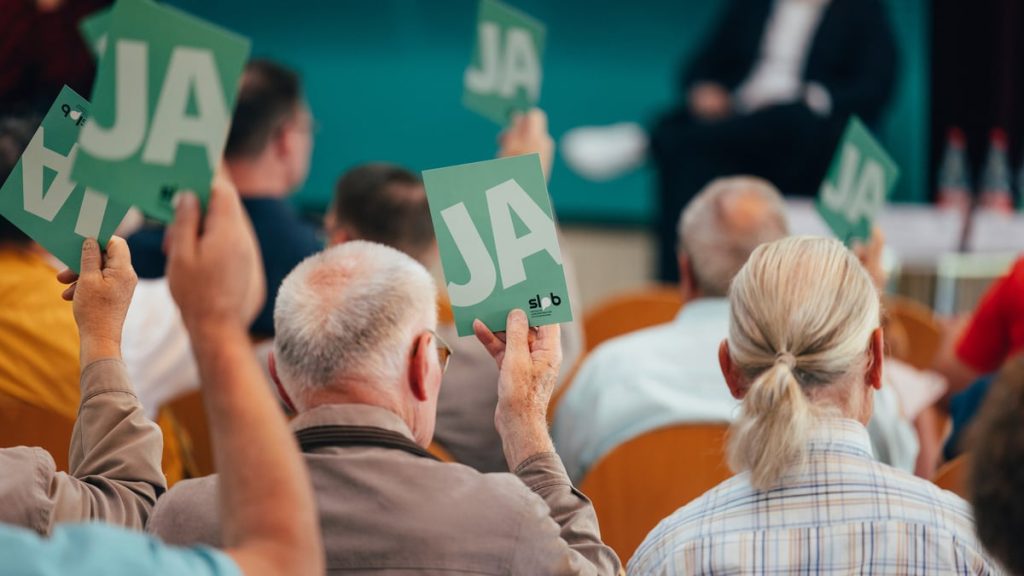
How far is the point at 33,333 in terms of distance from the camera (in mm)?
2619

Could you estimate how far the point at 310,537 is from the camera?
1.14 metres

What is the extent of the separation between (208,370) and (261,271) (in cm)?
214

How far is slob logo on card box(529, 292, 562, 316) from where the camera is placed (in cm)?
174

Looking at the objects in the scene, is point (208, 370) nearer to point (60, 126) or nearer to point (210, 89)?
point (210, 89)

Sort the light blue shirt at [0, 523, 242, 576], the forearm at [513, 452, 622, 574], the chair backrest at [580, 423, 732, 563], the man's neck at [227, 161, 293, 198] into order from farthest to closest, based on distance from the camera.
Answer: the man's neck at [227, 161, 293, 198]
the chair backrest at [580, 423, 732, 563]
the forearm at [513, 452, 622, 574]
the light blue shirt at [0, 523, 242, 576]

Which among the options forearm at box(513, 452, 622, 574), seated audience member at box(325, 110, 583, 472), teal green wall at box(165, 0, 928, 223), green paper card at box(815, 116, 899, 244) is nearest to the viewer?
forearm at box(513, 452, 622, 574)

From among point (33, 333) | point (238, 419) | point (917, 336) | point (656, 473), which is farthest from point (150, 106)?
point (917, 336)

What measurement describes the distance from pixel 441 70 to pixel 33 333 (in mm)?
4896

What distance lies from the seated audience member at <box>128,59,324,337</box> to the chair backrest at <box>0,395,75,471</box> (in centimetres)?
80

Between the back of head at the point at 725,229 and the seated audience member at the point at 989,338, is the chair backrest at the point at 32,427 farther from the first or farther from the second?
the seated audience member at the point at 989,338

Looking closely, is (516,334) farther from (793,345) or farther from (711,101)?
(711,101)

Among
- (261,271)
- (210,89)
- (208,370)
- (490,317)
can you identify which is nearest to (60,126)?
(210,89)

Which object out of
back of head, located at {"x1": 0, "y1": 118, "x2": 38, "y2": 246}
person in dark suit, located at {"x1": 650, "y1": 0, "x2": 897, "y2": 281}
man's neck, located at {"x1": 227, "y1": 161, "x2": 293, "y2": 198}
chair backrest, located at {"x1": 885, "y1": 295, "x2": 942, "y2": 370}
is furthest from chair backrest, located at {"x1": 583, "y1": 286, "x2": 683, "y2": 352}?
person in dark suit, located at {"x1": 650, "y1": 0, "x2": 897, "y2": 281}

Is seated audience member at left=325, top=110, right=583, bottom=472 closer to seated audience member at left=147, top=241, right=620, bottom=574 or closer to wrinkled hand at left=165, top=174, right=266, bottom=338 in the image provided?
seated audience member at left=147, top=241, right=620, bottom=574
